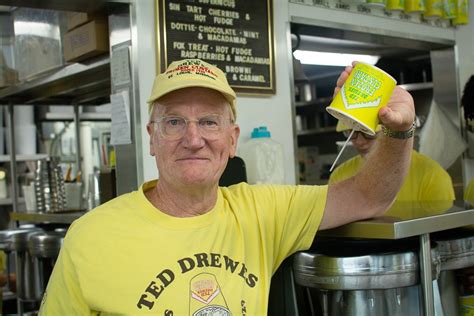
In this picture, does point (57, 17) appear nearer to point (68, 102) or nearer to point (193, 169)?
point (68, 102)

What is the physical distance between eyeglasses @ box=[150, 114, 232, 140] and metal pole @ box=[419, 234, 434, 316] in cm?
62

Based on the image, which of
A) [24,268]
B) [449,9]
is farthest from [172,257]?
[449,9]

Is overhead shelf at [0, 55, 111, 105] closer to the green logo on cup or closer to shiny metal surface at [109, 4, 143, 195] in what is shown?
shiny metal surface at [109, 4, 143, 195]

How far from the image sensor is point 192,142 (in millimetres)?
1560

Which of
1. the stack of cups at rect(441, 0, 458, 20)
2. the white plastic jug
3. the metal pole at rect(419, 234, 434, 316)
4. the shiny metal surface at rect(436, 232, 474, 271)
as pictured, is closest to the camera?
the metal pole at rect(419, 234, 434, 316)

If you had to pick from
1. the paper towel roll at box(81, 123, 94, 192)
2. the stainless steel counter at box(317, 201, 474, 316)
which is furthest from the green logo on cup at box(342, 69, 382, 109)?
the paper towel roll at box(81, 123, 94, 192)

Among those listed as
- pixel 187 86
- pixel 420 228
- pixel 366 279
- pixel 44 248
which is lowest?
pixel 44 248

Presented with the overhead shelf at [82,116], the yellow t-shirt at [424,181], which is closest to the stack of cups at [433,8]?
the yellow t-shirt at [424,181]

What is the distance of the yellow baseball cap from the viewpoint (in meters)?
1.58

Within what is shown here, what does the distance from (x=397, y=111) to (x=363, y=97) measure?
131mm

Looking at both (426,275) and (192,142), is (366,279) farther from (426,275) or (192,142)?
(192,142)

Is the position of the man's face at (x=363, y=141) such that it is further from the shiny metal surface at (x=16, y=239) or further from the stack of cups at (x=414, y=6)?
the shiny metal surface at (x=16, y=239)

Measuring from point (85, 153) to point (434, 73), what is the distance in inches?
139

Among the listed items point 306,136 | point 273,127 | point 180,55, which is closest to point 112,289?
point 180,55
